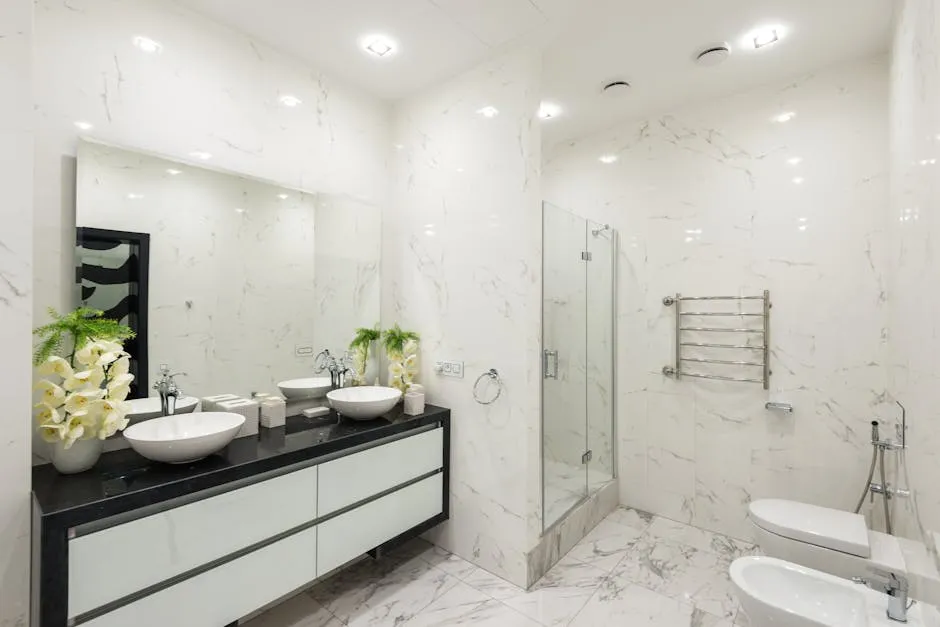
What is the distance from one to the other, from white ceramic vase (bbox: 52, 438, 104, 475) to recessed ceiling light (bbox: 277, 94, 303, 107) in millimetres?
1772

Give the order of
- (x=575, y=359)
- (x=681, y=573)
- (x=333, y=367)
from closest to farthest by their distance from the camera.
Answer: (x=681, y=573) → (x=333, y=367) → (x=575, y=359)

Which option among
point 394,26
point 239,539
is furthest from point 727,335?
point 239,539

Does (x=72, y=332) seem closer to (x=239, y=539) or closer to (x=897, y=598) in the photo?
(x=239, y=539)

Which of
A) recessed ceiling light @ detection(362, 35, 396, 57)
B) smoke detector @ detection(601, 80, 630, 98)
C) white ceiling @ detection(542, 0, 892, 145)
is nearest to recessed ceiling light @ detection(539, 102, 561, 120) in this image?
white ceiling @ detection(542, 0, 892, 145)

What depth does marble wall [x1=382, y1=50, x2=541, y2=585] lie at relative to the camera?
2.21 m

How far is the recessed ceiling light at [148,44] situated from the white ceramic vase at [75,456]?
1601 mm

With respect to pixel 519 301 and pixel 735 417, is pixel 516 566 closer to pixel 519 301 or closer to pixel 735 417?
pixel 519 301

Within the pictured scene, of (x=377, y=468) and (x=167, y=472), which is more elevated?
(x=167, y=472)

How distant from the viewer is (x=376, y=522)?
2.06 m

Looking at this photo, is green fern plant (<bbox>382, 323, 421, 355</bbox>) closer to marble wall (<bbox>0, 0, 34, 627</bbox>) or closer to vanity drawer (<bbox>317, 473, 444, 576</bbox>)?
vanity drawer (<bbox>317, 473, 444, 576</bbox>)

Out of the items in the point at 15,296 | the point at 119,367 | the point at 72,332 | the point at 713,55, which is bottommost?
the point at 119,367

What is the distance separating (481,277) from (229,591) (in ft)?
5.74

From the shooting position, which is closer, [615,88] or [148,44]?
[148,44]

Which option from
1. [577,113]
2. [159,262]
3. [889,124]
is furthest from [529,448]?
[889,124]
